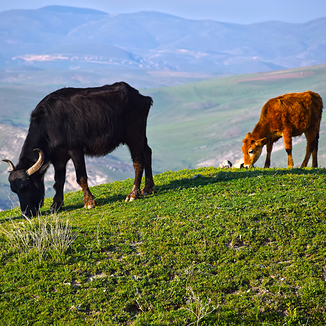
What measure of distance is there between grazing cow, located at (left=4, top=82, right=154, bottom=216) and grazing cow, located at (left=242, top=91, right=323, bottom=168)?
676 cm

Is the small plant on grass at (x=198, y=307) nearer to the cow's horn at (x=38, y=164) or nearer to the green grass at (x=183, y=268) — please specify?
the green grass at (x=183, y=268)

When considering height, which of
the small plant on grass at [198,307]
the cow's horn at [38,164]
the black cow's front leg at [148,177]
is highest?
the cow's horn at [38,164]

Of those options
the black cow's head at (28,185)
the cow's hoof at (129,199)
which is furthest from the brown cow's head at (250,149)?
the black cow's head at (28,185)

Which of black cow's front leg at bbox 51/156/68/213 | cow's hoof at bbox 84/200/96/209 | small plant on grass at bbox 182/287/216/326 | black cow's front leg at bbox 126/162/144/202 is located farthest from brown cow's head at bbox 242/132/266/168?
small plant on grass at bbox 182/287/216/326

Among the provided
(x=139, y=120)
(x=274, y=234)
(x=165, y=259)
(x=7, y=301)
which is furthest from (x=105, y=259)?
(x=139, y=120)

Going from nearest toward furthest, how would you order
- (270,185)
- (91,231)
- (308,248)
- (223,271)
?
(223,271) → (308,248) → (91,231) → (270,185)

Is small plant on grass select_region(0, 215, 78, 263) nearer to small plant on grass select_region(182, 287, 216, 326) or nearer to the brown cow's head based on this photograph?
small plant on grass select_region(182, 287, 216, 326)

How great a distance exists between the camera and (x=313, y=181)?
39.5 feet

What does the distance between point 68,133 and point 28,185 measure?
185 centimetres

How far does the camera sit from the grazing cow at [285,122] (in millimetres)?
16031

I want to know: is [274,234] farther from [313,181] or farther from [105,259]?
[313,181]

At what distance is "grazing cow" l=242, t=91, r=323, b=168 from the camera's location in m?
16.0

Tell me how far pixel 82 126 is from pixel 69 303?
5664mm

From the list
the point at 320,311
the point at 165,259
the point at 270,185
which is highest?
the point at 270,185
